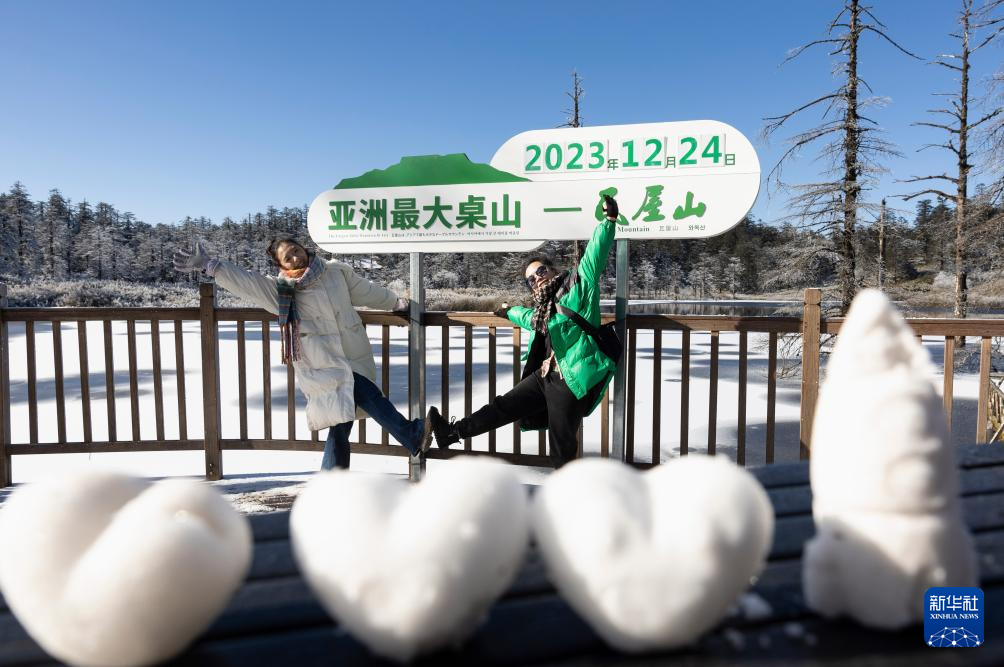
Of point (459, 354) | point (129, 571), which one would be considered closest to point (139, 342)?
point (459, 354)

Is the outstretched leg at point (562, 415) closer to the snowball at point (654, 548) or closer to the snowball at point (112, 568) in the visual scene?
the snowball at point (654, 548)

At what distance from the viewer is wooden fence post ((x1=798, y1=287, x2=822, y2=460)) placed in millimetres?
3135

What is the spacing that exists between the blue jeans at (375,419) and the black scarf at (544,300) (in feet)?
3.41

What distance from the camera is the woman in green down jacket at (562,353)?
287 cm

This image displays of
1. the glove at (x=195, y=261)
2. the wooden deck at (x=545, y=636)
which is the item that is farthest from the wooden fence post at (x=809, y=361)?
the glove at (x=195, y=261)

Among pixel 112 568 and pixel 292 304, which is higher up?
pixel 292 304

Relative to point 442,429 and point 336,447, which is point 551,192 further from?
point 336,447

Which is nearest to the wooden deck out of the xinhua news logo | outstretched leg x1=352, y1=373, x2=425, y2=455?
the xinhua news logo

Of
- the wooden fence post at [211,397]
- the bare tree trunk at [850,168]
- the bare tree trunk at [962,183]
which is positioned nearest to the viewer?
the wooden fence post at [211,397]

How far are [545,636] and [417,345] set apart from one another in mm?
3047

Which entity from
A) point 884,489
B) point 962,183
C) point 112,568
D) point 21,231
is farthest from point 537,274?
point 21,231

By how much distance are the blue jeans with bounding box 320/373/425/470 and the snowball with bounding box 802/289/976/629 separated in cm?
276

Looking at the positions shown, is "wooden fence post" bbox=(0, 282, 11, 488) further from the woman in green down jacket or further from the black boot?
the woman in green down jacket

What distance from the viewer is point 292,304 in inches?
123
